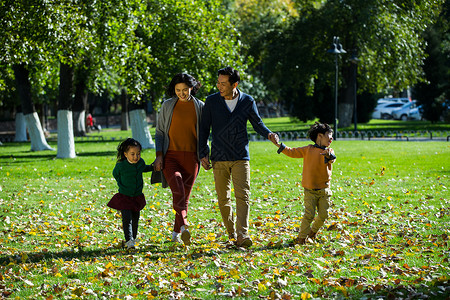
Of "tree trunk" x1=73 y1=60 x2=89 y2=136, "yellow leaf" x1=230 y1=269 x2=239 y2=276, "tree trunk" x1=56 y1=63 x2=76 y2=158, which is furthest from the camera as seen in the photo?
"tree trunk" x1=73 y1=60 x2=89 y2=136

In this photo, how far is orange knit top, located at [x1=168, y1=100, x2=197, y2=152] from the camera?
7.10m

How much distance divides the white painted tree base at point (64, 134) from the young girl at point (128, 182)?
14.4 meters

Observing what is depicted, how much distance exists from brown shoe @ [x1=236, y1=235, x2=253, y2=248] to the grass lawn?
8 cm

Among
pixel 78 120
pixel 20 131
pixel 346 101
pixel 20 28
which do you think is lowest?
pixel 20 131

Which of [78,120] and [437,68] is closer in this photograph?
[78,120]

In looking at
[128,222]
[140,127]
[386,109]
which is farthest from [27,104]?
[386,109]

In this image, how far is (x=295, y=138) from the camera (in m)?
30.2

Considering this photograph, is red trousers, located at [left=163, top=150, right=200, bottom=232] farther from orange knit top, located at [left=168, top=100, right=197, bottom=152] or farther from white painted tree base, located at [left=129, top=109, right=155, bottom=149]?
white painted tree base, located at [left=129, top=109, right=155, bottom=149]

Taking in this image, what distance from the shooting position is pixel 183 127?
710cm

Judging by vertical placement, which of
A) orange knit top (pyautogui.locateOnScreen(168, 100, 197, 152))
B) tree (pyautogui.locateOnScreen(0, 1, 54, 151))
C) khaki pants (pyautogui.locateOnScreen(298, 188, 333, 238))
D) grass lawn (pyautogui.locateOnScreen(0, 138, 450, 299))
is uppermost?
tree (pyautogui.locateOnScreen(0, 1, 54, 151))

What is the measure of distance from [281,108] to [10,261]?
67.6 metres

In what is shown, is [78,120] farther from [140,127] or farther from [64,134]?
[64,134]

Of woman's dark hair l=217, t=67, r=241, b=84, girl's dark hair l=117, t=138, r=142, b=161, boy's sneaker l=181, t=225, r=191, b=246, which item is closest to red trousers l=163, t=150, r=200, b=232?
boy's sneaker l=181, t=225, r=191, b=246

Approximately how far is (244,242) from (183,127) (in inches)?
58.6
